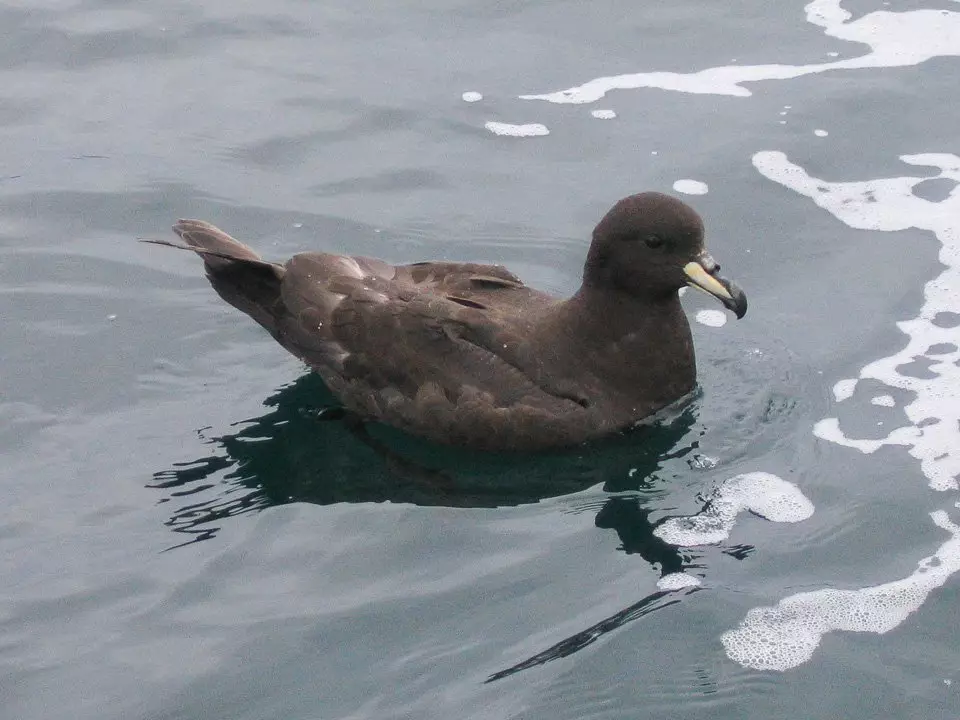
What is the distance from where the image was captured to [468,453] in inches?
271

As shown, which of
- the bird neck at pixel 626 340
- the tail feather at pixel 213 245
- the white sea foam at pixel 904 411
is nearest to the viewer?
the white sea foam at pixel 904 411

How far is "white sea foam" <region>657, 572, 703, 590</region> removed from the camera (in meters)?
5.76

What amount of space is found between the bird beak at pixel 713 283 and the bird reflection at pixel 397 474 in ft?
2.20

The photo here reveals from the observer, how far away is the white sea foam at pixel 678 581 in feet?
18.9

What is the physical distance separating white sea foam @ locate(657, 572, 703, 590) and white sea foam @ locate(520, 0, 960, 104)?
469cm

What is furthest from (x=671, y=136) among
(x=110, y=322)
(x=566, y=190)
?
(x=110, y=322)

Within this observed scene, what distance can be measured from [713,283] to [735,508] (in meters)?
1.14

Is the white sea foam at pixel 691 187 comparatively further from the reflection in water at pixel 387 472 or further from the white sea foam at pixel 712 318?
the reflection in water at pixel 387 472

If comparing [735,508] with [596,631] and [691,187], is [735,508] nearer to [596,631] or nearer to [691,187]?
Result: [596,631]

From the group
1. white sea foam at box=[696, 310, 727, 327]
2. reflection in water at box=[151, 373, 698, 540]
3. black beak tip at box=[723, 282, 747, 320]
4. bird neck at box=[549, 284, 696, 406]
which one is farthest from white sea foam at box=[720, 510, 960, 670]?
white sea foam at box=[696, 310, 727, 327]

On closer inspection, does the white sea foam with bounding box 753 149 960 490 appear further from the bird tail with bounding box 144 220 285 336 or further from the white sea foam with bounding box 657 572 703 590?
the bird tail with bounding box 144 220 285 336

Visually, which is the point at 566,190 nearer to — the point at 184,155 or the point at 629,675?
the point at 184,155

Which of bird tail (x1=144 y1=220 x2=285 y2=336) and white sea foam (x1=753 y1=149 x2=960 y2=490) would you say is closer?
white sea foam (x1=753 y1=149 x2=960 y2=490)

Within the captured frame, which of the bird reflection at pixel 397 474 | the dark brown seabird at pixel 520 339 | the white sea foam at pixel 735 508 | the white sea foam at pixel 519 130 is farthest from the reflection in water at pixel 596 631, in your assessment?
the white sea foam at pixel 519 130
